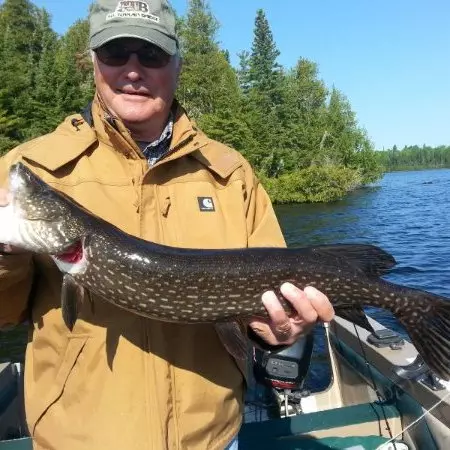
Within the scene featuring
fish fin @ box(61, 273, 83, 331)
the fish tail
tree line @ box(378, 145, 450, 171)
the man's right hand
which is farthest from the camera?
tree line @ box(378, 145, 450, 171)

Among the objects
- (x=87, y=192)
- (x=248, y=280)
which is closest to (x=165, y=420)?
(x=248, y=280)

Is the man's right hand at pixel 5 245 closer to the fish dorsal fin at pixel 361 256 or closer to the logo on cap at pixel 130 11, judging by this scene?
the logo on cap at pixel 130 11

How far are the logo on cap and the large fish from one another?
0.90m

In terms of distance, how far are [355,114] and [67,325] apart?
56977mm

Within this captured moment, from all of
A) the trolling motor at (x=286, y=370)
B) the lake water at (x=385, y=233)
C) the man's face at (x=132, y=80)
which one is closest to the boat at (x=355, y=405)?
the trolling motor at (x=286, y=370)

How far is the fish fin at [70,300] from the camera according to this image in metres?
2.14

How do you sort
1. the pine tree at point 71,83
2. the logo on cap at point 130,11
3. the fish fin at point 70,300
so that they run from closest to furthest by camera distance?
the fish fin at point 70,300
the logo on cap at point 130,11
the pine tree at point 71,83

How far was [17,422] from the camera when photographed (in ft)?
14.4

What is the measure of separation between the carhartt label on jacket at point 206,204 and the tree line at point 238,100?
33043 millimetres

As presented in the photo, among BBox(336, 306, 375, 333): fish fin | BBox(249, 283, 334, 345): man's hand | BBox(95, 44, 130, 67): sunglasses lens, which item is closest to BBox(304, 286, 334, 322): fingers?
BBox(249, 283, 334, 345): man's hand

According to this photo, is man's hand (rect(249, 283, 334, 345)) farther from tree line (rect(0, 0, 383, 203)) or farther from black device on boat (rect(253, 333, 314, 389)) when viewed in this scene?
tree line (rect(0, 0, 383, 203))

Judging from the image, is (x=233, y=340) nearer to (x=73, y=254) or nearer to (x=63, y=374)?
(x=63, y=374)

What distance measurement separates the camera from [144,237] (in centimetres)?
250

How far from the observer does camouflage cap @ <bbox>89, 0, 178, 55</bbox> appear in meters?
2.49
